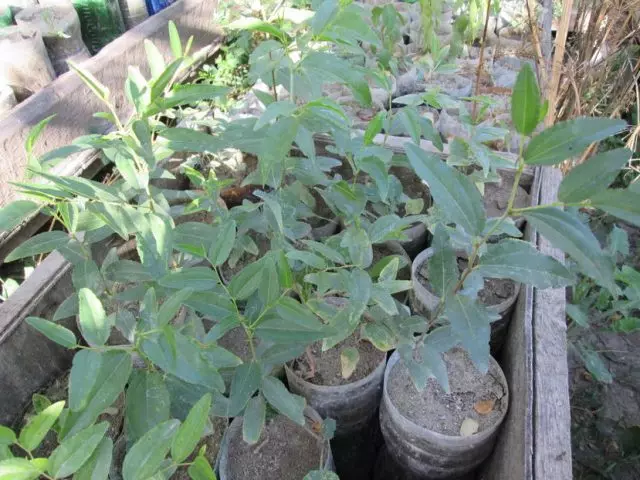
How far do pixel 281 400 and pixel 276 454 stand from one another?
273 millimetres

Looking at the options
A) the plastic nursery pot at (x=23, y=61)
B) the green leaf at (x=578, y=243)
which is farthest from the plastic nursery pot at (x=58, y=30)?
the green leaf at (x=578, y=243)

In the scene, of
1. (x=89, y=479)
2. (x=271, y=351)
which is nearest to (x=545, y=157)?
(x=271, y=351)

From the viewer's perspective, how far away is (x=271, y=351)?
34.1 inches

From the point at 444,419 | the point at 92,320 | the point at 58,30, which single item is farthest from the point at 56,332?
the point at 58,30

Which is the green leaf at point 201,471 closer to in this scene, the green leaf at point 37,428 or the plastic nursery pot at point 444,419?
the green leaf at point 37,428

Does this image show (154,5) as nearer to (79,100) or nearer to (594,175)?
(79,100)

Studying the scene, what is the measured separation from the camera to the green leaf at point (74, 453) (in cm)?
58

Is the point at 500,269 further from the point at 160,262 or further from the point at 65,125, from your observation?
the point at 65,125

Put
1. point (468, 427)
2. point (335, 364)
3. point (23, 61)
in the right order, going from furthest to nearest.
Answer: point (23, 61), point (335, 364), point (468, 427)

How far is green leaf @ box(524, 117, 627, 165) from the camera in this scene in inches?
→ 21.8

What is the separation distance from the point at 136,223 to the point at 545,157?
0.60 metres

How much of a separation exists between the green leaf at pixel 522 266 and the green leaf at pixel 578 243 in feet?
0.43

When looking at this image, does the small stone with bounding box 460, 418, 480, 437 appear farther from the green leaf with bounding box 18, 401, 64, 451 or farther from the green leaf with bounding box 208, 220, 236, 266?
the green leaf with bounding box 18, 401, 64, 451

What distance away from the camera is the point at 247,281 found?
0.77 meters
